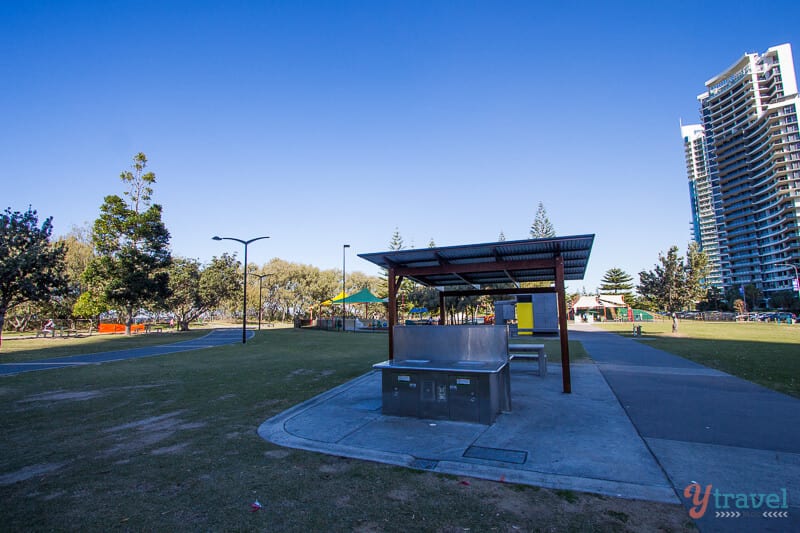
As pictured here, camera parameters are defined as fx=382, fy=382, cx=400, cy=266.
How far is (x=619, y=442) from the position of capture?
5590mm

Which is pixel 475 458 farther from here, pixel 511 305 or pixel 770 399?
pixel 511 305

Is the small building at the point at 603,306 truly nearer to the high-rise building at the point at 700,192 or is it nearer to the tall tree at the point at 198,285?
the tall tree at the point at 198,285

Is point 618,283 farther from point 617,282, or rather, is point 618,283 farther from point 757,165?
point 757,165

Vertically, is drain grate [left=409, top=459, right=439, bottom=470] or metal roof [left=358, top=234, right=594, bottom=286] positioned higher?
metal roof [left=358, top=234, right=594, bottom=286]

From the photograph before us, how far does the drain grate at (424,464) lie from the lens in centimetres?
485

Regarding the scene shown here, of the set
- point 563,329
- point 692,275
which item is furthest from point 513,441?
point 692,275

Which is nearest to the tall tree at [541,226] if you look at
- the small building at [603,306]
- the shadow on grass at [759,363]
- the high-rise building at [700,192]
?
the small building at [603,306]

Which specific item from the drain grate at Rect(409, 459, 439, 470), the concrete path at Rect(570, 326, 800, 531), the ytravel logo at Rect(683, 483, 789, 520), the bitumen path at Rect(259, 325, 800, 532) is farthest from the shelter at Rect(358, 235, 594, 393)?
the ytravel logo at Rect(683, 483, 789, 520)

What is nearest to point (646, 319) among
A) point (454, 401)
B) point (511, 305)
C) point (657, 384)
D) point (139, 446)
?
point (511, 305)

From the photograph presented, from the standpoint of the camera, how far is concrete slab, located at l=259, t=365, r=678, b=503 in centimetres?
446

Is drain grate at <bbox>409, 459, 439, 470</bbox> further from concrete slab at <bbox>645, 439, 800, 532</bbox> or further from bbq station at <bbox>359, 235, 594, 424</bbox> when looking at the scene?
concrete slab at <bbox>645, 439, 800, 532</bbox>

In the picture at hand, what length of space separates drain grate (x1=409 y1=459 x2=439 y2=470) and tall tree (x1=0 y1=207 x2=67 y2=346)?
100ft

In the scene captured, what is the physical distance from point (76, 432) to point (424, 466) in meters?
5.89

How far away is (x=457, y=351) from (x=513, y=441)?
8.37 ft
